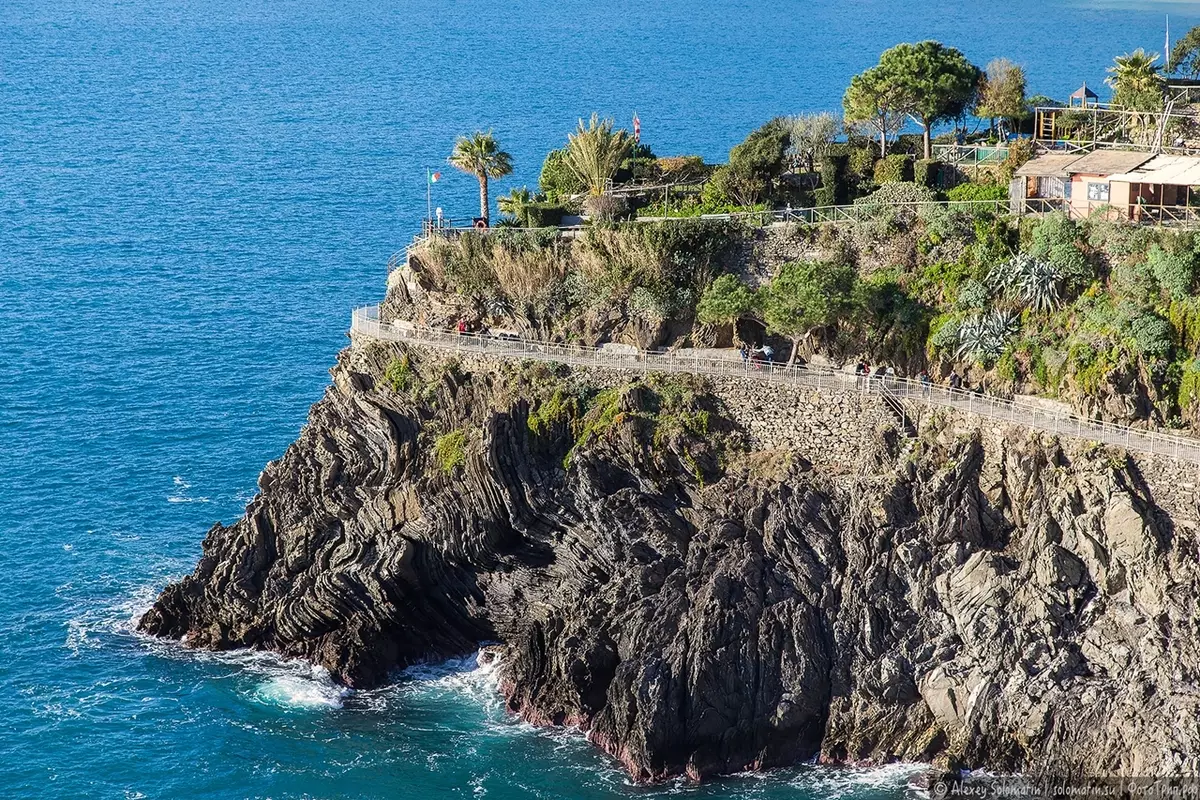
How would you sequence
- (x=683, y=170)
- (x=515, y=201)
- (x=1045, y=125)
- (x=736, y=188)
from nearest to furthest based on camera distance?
(x=736, y=188) < (x=515, y=201) < (x=1045, y=125) < (x=683, y=170)

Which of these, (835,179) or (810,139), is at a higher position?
(810,139)

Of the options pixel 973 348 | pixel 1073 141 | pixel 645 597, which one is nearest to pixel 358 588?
pixel 645 597

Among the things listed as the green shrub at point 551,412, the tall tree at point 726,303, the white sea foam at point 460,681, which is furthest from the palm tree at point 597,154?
the white sea foam at point 460,681

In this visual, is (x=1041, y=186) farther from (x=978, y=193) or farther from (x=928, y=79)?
(x=928, y=79)

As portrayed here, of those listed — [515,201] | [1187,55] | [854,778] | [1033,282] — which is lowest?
[854,778]

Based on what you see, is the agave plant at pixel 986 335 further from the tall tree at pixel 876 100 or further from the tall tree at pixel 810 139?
the tall tree at pixel 810 139

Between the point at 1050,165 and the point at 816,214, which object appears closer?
the point at 1050,165

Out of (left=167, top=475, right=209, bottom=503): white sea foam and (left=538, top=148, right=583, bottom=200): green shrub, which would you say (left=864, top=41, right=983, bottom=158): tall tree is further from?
(left=167, top=475, right=209, bottom=503): white sea foam

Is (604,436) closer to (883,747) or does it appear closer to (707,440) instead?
(707,440)

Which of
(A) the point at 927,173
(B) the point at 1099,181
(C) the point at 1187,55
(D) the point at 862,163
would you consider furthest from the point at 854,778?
(C) the point at 1187,55
